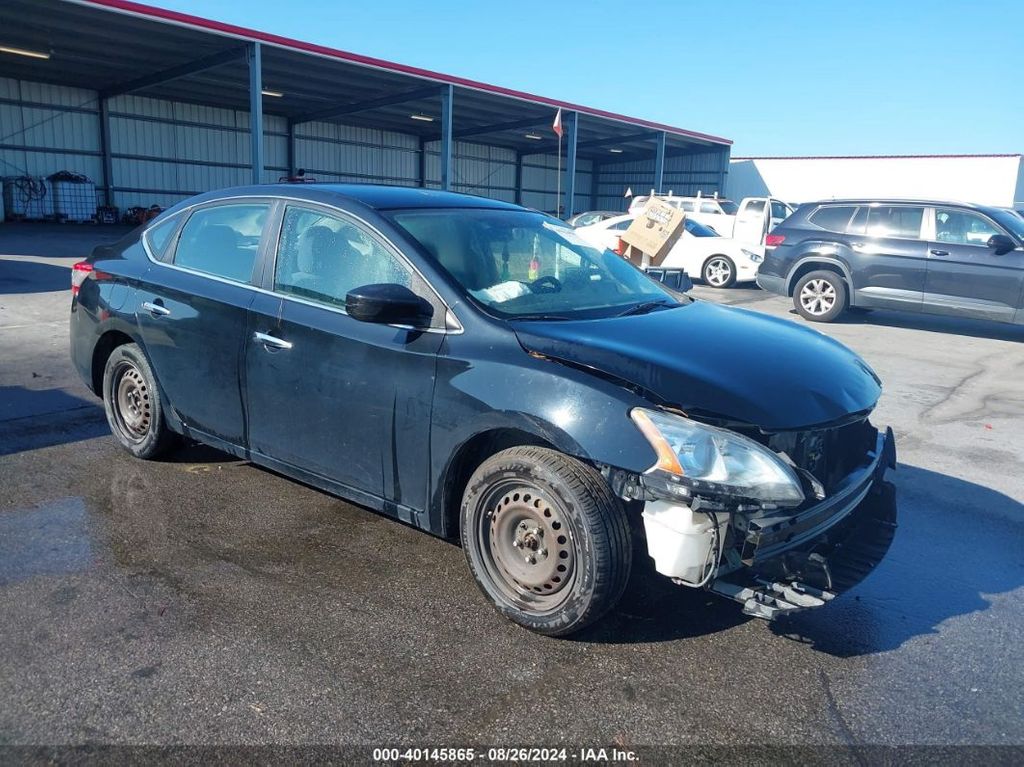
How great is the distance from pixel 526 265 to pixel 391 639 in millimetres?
1799

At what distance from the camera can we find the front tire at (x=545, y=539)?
2828 millimetres

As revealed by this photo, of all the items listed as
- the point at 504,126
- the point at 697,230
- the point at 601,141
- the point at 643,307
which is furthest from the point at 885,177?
the point at 643,307

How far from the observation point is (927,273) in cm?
1098

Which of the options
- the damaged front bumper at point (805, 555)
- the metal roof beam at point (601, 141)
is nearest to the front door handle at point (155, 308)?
the damaged front bumper at point (805, 555)

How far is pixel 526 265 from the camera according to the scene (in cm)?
384

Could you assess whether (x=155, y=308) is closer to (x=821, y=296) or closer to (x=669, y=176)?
(x=821, y=296)

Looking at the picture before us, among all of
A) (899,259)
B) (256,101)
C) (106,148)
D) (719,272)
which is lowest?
(719,272)

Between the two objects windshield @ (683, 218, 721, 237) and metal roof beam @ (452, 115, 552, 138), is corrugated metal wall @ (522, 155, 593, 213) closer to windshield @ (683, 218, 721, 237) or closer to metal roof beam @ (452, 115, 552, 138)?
metal roof beam @ (452, 115, 552, 138)

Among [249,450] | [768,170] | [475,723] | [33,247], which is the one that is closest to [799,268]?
[249,450]

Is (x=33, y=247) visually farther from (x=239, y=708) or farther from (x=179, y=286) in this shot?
(x=239, y=708)

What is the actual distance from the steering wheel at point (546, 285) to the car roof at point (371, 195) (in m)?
0.63

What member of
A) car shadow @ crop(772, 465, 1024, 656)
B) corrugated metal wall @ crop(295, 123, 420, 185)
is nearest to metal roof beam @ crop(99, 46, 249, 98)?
corrugated metal wall @ crop(295, 123, 420, 185)

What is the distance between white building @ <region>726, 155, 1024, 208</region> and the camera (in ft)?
109

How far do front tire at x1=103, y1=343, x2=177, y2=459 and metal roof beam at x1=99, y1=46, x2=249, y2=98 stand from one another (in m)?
17.6
